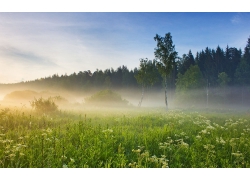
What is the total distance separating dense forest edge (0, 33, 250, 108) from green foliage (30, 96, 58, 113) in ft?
1.99

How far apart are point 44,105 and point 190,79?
68.8 feet

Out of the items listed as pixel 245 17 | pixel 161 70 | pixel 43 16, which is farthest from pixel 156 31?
pixel 161 70

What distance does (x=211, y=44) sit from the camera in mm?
6633

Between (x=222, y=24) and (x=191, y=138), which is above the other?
(x=222, y=24)

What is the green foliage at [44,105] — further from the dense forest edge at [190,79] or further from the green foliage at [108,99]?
the green foliage at [108,99]

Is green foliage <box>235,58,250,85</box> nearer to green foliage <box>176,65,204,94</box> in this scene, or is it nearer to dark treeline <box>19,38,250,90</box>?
dark treeline <box>19,38,250,90</box>

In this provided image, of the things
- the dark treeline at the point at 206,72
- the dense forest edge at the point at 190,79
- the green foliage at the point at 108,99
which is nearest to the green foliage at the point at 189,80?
the dense forest edge at the point at 190,79

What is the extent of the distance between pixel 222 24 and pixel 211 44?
2.36 feet

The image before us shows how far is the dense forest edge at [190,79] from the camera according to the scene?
29.6 ft

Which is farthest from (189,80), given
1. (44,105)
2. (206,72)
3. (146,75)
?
(44,105)

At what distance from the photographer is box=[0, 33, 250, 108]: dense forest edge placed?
29.6 ft

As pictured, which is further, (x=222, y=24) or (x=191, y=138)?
(x=222, y=24)
